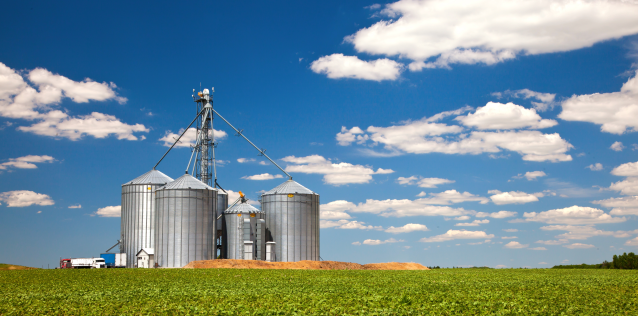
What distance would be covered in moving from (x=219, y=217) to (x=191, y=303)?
164ft

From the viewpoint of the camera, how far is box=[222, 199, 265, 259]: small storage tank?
6881cm

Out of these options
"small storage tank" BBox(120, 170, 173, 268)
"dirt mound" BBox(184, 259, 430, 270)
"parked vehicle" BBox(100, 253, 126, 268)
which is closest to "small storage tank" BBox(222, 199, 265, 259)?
"dirt mound" BBox(184, 259, 430, 270)

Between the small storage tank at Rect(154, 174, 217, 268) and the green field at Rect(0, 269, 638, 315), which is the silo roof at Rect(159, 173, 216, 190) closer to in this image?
the small storage tank at Rect(154, 174, 217, 268)

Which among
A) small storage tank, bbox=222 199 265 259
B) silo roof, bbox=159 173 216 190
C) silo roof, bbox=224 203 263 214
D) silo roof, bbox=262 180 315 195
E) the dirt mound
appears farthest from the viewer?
silo roof, bbox=262 180 315 195

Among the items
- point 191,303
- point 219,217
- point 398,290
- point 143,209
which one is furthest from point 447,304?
point 143,209

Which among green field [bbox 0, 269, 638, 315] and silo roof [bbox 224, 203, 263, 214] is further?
silo roof [bbox 224, 203, 263, 214]

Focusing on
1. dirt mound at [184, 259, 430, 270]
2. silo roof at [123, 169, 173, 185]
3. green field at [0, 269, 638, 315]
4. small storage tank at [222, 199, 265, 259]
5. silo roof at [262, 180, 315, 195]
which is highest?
silo roof at [123, 169, 173, 185]

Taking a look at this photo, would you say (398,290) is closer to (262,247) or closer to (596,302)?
(596,302)

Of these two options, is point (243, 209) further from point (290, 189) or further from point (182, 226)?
point (182, 226)

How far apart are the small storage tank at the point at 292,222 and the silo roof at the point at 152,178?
51.5 feet

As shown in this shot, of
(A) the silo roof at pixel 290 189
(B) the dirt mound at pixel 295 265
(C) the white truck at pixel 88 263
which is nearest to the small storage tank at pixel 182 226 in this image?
(B) the dirt mound at pixel 295 265

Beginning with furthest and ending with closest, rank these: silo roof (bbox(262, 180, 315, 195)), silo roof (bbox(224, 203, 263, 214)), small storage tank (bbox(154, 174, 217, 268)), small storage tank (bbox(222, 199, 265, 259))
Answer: silo roof (bbox(262, 180, 315, 195)), silo roof (bbox(224, 203, 263, 214)), small storage tank (bbox(222, 199, 265, 259)), small storage tank (bbox(154, 174, 217, 268))

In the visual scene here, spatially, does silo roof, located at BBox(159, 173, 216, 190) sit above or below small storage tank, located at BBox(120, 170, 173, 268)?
above

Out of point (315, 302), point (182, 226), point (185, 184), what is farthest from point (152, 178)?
point (315, 302)
